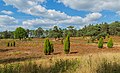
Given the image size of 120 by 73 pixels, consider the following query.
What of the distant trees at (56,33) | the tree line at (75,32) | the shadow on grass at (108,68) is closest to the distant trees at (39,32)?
the tree line at (75,32)

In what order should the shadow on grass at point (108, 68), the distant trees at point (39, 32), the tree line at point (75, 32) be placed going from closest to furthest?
the shadow on grass at point (108, 68), the tree line at point (75, 32), the distant trees at point (39, 32)

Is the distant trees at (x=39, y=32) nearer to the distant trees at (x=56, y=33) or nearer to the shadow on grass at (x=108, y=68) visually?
the distant trees at (x=56, y=33)

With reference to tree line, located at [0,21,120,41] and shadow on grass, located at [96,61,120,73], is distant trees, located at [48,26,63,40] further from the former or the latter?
shadow on grass, located at [96,61,120,73]

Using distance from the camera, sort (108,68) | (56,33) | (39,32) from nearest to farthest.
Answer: (108,68)
(56,33)
(39,32)

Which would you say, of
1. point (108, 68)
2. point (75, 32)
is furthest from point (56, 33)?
point (108, 68)

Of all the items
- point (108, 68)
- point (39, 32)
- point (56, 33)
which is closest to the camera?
point (108, 68)

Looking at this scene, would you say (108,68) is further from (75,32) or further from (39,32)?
(39,32)

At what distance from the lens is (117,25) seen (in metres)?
123

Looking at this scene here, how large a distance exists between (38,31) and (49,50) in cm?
12404

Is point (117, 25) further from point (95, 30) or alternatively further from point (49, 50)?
point (49, 50)

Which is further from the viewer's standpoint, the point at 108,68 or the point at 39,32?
the point at 39,32

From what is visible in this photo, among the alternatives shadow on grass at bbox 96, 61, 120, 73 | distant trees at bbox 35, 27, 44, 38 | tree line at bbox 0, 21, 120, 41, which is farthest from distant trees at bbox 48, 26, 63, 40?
shadow on grass at bbox 96, 61, 120, 73

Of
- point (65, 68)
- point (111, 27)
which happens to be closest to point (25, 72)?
point (65, 68)

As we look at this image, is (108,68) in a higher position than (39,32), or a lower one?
lower
